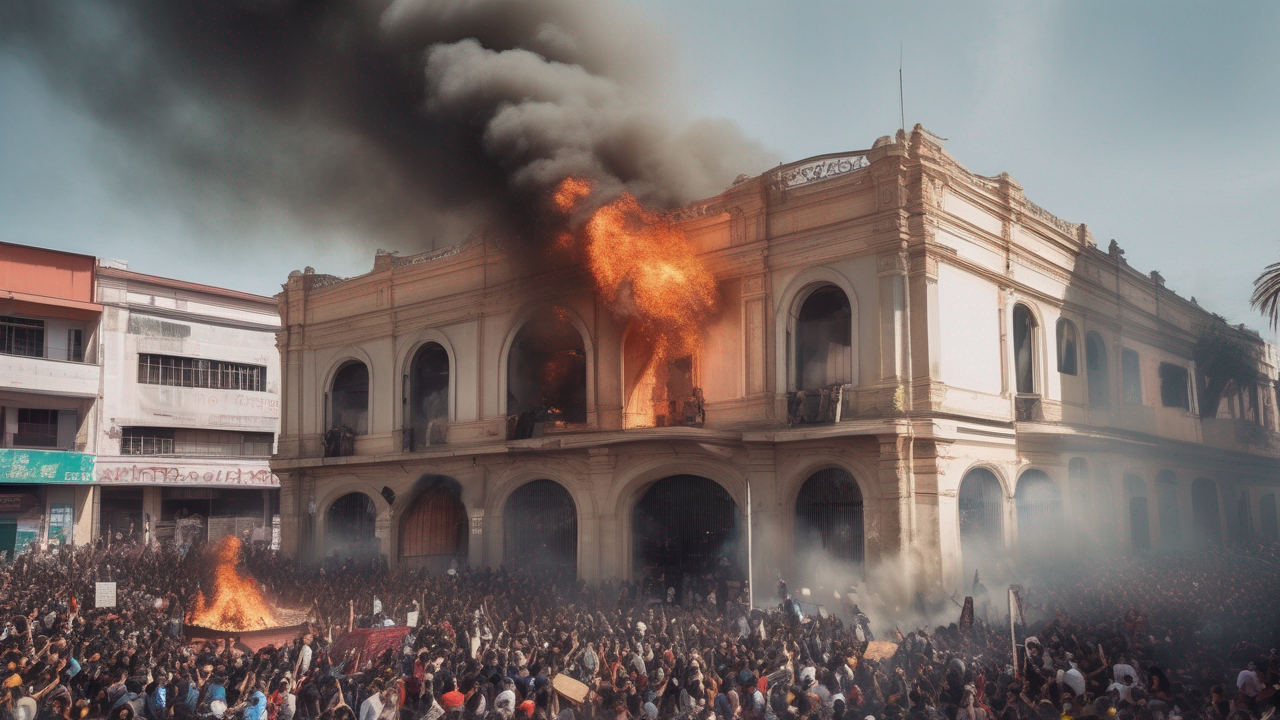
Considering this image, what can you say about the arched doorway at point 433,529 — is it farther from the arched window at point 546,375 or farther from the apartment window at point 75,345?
the apartment window at point 75,345

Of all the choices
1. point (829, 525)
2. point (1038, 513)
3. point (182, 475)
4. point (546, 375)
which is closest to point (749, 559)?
point (829, 525)

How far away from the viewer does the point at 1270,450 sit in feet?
125

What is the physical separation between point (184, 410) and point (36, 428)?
5.23 m

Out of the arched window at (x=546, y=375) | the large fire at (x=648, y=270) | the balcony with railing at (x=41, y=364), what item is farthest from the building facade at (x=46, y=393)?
the large fire at (x=648, y=270)

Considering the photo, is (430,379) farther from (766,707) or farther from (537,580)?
(766,707)

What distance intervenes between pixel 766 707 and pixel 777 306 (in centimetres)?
1268

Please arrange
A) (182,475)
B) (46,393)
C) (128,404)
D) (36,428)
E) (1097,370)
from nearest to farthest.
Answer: (1097,370) < (46,393) < (36,428) < (128,404) < (182,475)

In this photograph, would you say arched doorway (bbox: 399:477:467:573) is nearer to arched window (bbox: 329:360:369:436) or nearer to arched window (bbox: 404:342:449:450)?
arched window (bbox: 404:342:449:450)

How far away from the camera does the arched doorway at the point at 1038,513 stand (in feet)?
77.9

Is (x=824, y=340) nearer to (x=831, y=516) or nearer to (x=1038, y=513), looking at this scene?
(x=831, y=516)

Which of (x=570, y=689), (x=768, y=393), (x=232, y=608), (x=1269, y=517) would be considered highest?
(x=768, y=393)

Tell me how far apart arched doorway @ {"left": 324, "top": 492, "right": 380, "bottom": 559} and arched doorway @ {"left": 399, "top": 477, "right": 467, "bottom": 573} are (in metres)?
1.18

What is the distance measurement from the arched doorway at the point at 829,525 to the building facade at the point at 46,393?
92.8 ft

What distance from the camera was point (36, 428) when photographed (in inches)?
1469
